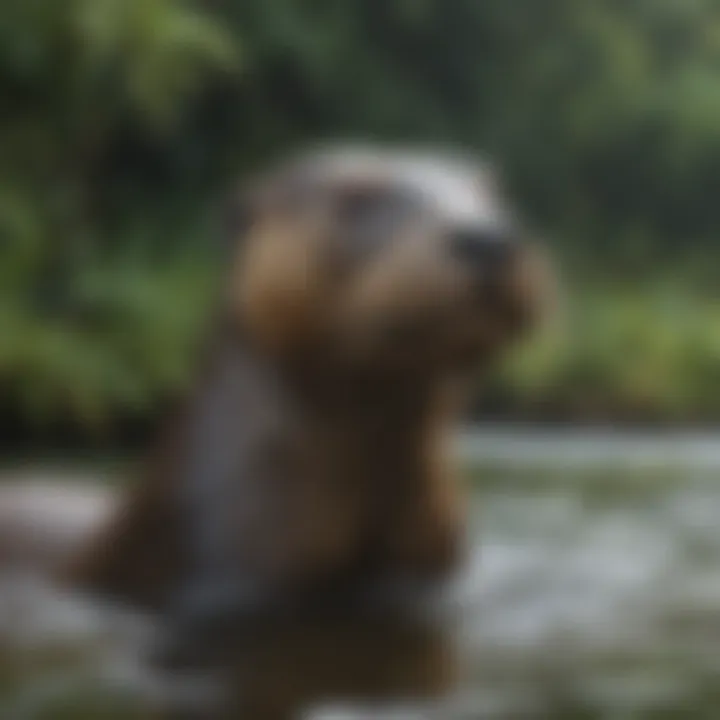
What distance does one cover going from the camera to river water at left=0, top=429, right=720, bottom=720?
338 cm

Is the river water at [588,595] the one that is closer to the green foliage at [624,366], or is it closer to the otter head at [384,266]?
the otter head at [384,266]

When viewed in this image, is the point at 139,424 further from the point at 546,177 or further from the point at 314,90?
the point at 546,177

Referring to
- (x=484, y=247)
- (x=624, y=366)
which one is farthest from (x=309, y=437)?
(x=624, y=366)

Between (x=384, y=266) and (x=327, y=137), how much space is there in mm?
15251

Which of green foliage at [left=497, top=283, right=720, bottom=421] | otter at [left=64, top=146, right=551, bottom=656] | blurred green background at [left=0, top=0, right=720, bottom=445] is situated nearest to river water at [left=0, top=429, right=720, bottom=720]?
otter at [left=64, top=146, right=551, bottom=656]

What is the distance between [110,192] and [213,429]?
42.4 feet

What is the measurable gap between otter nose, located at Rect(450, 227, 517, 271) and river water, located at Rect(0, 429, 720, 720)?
579 millimetres

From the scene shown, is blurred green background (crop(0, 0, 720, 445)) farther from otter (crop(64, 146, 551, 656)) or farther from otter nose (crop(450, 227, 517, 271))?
otter nose (crop(450, 227, 517, 271))

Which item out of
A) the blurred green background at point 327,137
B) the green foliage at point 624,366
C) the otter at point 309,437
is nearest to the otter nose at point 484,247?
the otter at point 309,437

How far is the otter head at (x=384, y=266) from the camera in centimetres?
399

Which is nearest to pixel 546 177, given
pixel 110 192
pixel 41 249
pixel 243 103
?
pixel 243 103

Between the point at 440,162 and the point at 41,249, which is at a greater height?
the point at 41,249

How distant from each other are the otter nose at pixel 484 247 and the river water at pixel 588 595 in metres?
0.58

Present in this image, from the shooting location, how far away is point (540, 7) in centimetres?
2156
